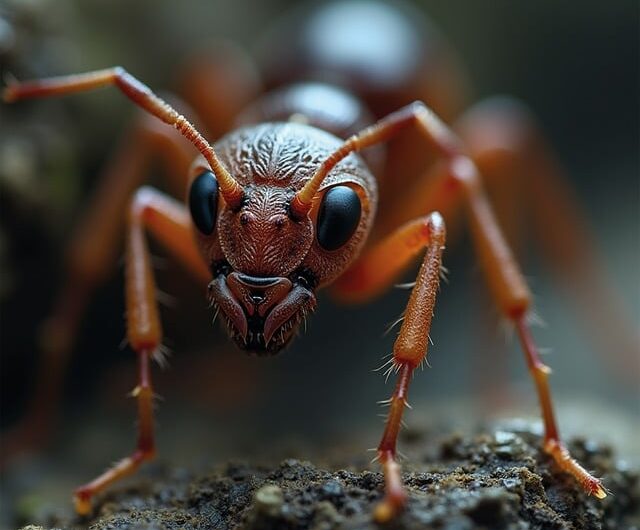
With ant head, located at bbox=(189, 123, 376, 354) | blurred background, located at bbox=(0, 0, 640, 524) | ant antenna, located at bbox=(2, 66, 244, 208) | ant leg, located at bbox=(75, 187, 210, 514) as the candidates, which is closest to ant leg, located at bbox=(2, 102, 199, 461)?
blurred background, located at bbox=(0, 0, 640, 524)

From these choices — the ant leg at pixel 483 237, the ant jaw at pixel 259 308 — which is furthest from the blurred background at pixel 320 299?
the ant jaw at pixel 259 308

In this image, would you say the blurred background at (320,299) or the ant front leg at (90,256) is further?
the ant front leg at (90,256)

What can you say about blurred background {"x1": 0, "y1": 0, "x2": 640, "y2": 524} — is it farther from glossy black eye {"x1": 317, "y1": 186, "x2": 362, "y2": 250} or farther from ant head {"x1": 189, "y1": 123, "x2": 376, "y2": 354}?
glossy black eye {"x1": 317, "y1": 186, "x2": 362, "y2": 250}

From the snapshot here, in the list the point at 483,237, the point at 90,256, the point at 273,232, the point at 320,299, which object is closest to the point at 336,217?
the point at 273,232

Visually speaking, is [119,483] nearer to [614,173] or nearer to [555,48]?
[614,173]

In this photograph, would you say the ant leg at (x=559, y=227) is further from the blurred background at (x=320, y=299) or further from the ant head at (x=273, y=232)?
the ant head at (x=273, y=232)
